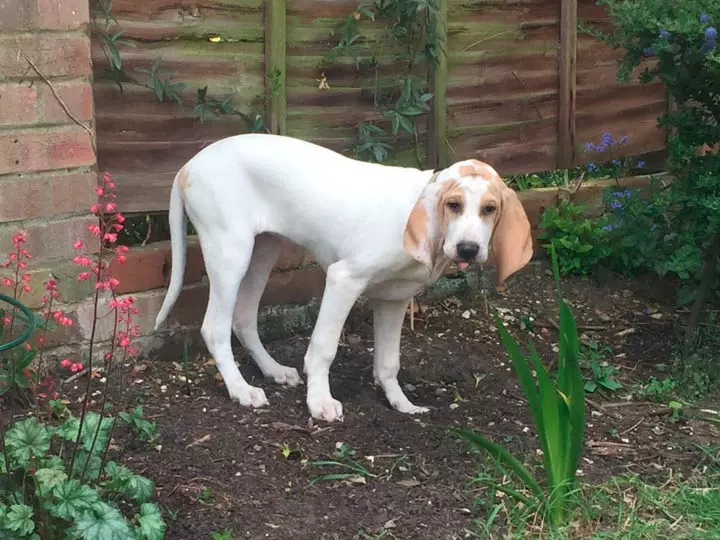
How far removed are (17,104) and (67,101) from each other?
0.64 ft

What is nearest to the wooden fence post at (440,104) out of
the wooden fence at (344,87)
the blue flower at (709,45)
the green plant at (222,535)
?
the wooden fence at (344,87)

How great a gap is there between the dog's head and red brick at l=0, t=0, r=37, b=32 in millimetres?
1591

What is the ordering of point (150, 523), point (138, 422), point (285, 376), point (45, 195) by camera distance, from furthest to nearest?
1. point (285, 376)
2. point (45, 195)
3. point (138, 422)
4. point (150, 523)

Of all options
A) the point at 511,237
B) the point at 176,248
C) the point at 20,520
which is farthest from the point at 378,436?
the point at 20,520

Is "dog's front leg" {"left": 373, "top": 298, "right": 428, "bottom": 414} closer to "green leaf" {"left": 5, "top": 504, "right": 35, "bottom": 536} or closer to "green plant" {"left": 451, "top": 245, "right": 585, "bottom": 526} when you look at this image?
"green plant" {"left": 451, "top": 245, "right": 585, "bottom": 526}

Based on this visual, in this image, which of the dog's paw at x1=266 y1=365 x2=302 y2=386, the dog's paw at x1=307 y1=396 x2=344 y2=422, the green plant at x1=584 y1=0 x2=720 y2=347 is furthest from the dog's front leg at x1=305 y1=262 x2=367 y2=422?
the green plant at x1=584 y1=0 x2=720 y2=347

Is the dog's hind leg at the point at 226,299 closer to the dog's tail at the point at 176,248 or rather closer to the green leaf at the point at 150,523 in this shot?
the dog's tail at the point at 176,248

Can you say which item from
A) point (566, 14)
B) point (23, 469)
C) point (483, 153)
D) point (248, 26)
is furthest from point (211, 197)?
point (566, 14)

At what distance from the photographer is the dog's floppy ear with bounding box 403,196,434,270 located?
11.5 ft

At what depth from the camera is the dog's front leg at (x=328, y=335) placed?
3.86m

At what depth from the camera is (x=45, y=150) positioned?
4016 mm

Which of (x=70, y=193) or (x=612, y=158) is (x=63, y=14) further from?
(x=612, y=158)

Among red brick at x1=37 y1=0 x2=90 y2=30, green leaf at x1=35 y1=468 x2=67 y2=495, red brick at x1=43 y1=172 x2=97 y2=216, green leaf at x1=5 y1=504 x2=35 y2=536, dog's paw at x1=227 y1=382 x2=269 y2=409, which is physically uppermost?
red brick at x1=37 y1=0 x2=90 y2=30

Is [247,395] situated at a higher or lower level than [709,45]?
lower
